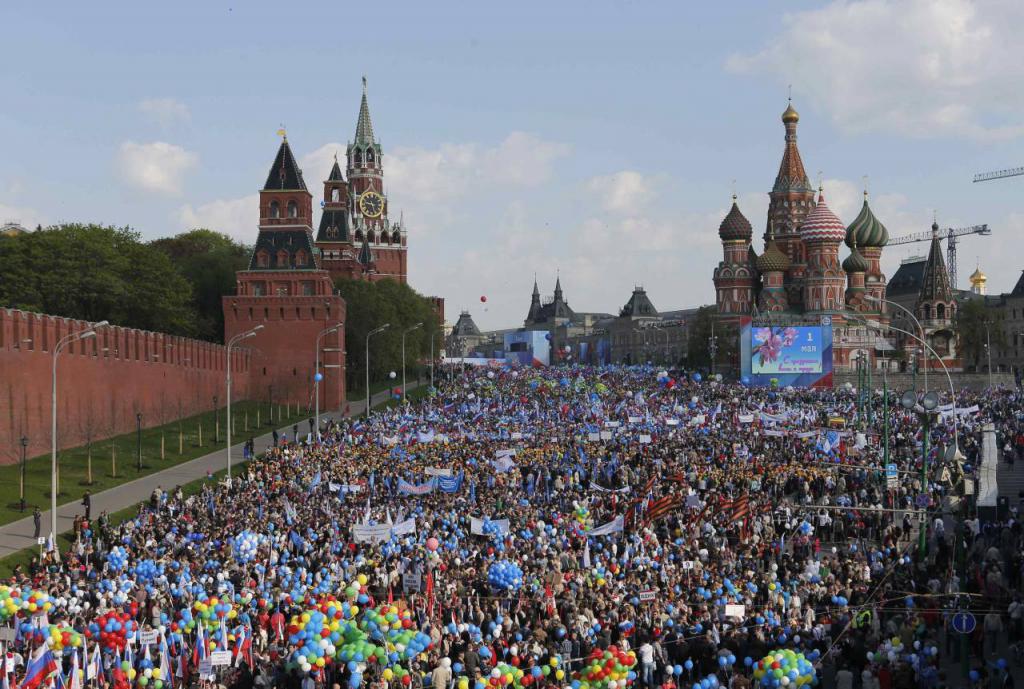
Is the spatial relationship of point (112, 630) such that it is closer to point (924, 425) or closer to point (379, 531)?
point (379, 531)

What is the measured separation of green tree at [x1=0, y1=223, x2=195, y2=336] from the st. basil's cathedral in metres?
54.9

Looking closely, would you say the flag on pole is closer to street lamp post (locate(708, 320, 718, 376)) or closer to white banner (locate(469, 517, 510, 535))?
white banner (locate(469, 517, 510, 535))

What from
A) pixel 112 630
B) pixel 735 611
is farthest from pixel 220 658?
pixel 735 611

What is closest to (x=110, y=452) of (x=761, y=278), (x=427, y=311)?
(x=427, y=311)

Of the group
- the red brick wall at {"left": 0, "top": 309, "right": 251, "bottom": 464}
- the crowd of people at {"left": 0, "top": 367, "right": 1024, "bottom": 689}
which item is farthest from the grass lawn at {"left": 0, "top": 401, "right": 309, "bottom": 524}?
the crowd of people at {"left": 0, "top": 367, "right": 1024, "bottom": 689}

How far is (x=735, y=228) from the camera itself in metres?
128

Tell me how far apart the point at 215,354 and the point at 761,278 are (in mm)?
68566

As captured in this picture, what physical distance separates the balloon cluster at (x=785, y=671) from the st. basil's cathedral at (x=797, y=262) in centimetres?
9702

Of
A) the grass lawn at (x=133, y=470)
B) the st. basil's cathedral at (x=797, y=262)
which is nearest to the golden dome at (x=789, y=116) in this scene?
the st. basil's cathedral at (x=797, y=262)

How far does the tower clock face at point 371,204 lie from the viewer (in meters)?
142

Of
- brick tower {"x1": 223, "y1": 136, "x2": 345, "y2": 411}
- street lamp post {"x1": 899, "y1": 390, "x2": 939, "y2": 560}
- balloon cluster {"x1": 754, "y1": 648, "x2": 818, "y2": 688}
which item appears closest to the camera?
balloon cluster {"x1": 754, "y1": 648, "x2": 818, "y2": 688}

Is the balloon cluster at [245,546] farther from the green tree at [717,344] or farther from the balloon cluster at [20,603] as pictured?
the green tree at [717,344]

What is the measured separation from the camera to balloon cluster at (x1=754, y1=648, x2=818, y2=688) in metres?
18.7

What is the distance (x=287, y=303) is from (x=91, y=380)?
28201 millimetres
